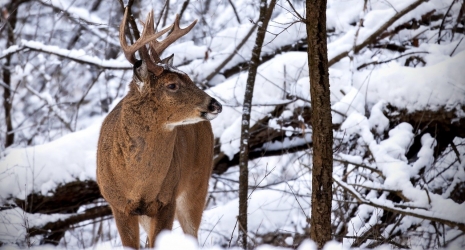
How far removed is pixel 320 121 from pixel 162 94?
1402 millimetres

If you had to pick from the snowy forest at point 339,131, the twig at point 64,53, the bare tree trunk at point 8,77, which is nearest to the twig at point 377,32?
the snowy forest at point 339,131

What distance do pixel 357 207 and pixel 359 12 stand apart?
2.82m

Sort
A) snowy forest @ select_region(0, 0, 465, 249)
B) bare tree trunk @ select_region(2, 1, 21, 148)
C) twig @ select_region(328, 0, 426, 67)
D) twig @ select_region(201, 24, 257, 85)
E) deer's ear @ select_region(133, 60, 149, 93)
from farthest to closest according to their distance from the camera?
bare tree trunk @ select_region(2, 1, 21, 148) < twig @ select_region(201, 24, 257, 85) < twig @ select_region(328, 0, 426, 67) < snowy forest @ select_region(0, 0, 465, 249) < deer's ear @ select_region(133, 60, 149, 93)

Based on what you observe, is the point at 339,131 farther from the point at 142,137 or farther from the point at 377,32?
the point at 142,137

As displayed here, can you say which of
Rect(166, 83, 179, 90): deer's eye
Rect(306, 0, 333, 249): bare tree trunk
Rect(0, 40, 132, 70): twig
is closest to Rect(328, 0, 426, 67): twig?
Rect(0, 40, 132, 70): twig

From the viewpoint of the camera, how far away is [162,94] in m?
4.42

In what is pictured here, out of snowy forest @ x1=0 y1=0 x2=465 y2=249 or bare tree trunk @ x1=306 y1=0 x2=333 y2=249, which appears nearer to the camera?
bare tree trunk @ x1=306 y1=0 x2=333 y2=249

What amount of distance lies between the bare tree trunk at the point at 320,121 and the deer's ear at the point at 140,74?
4.65ft

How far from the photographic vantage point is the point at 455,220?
4.67 metres

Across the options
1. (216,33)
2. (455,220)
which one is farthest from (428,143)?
(216,33)

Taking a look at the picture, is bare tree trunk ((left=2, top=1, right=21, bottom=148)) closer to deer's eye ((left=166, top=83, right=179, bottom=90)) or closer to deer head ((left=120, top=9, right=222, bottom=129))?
deer head ((left=120, top=9, right=222, bottom=129))

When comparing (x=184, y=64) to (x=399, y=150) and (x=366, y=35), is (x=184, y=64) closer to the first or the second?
(x=366, y=35)

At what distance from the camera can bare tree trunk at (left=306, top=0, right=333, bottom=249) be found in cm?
361

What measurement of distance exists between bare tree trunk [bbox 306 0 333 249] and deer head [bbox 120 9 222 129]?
3.33ft
